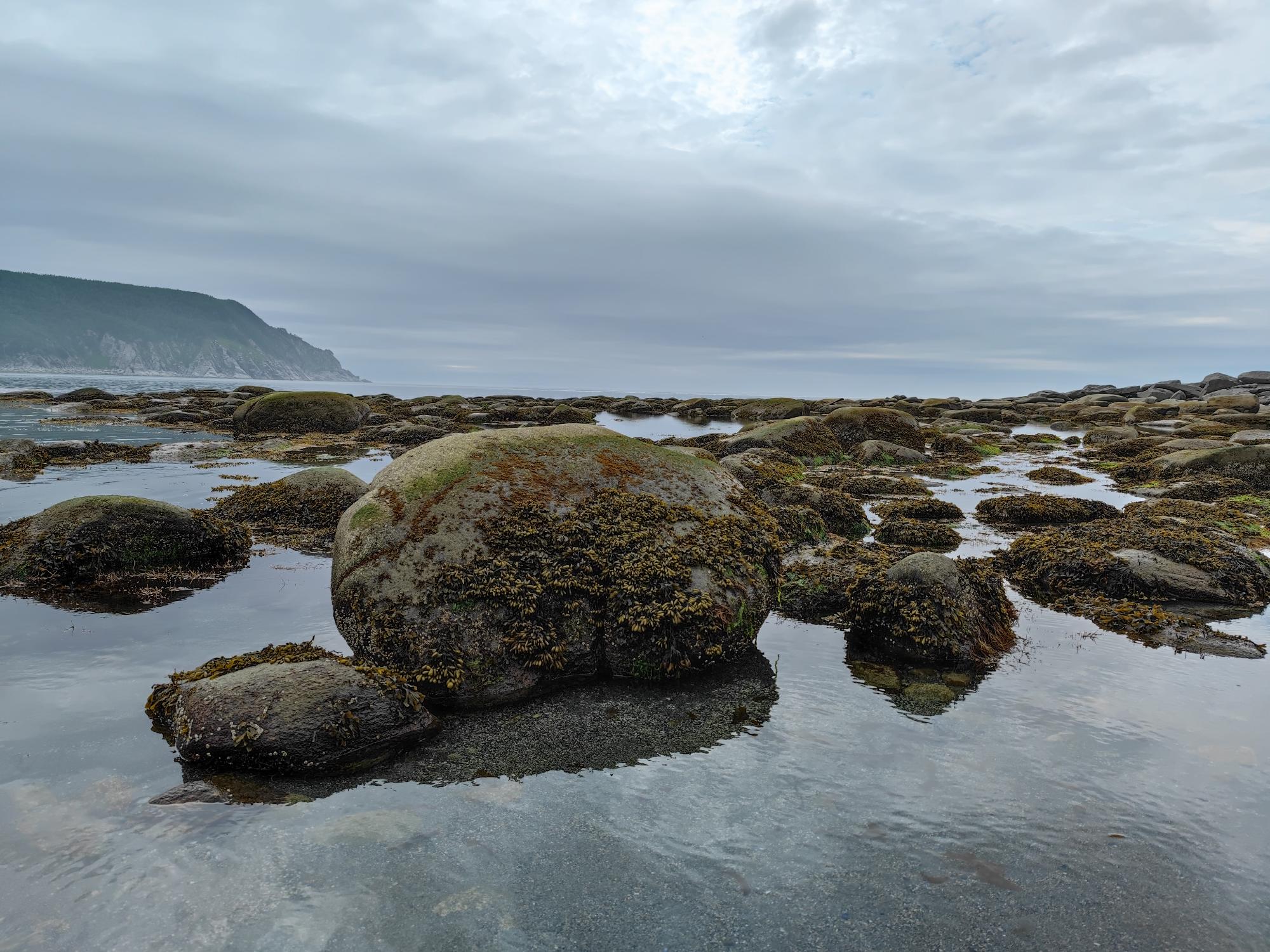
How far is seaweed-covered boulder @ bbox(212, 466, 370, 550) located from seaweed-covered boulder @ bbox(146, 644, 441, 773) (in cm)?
729

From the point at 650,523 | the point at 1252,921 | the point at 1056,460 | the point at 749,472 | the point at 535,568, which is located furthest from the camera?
the point at 1056,460

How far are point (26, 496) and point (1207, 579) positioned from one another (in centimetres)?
2124

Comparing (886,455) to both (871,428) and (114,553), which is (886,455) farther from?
(114,553)

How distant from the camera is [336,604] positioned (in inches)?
274

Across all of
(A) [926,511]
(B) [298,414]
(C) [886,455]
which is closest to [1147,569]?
(A) [926,511]

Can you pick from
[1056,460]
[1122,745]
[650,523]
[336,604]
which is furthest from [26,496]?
[1056,460]

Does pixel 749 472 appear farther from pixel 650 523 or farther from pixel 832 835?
pixel 832 835

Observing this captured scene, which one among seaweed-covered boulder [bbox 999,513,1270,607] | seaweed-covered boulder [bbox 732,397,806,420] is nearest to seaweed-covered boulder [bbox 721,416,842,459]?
seaweed-covered boulder [bbox 999,513,1270,607]

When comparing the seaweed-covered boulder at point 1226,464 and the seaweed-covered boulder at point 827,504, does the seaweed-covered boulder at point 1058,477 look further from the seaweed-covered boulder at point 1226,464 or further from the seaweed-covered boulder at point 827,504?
the seaweed-covered boulder at point 827,504

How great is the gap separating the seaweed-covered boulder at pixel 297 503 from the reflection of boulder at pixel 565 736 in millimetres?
7907

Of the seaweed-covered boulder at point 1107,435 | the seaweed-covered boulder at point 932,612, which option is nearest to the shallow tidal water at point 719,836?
the seaweed-covered boulder at point 932,612

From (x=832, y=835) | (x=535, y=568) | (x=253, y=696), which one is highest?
(x=535, y=568)

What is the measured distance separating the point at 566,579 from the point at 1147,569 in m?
7.99

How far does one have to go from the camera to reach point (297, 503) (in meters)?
13.2
